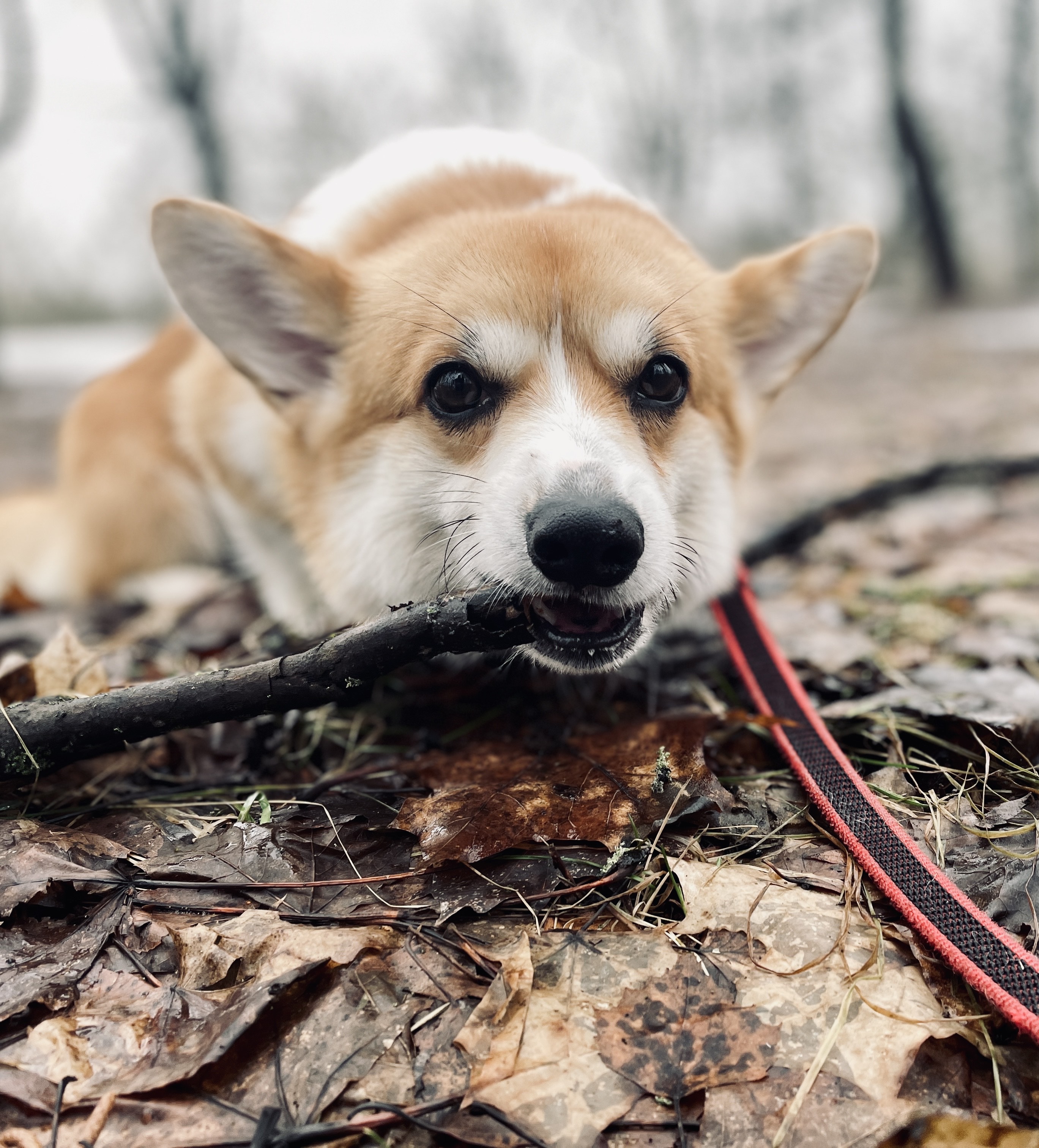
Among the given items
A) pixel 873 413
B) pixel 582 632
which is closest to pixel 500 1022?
pixel 582 632

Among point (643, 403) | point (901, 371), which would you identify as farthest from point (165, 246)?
point (901, 371)

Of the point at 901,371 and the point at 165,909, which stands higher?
the point at 165,909

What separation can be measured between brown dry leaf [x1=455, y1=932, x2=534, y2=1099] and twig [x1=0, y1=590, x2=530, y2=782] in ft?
2.04

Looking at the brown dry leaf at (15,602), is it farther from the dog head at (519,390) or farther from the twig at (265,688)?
the twig at (265,688)

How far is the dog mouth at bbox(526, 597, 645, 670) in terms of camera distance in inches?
84.3

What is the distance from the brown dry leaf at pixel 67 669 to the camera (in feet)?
7.72

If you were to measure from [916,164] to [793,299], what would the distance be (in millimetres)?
16093

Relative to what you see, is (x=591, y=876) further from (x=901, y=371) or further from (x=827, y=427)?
(x=901, y=371)

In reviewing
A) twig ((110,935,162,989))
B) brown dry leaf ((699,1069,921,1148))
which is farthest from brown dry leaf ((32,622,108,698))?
brown dry leaf ((699,1069,921,1148))

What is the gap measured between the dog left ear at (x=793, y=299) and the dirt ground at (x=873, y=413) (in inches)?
37.8

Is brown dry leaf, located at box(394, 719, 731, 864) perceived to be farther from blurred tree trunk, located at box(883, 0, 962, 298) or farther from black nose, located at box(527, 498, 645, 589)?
blurred tree trunk, located at box(883, 0, 962, 298)

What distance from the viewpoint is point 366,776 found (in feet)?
7.13

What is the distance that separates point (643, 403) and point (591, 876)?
1.36m

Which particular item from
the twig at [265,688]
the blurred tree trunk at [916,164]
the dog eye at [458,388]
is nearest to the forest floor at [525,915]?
the twig at [265,688]
